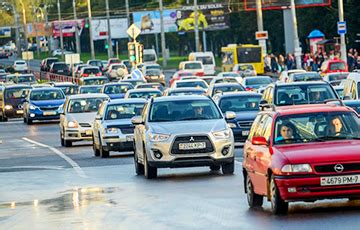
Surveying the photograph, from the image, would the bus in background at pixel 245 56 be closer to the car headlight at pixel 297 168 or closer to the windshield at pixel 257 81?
the windshield at pixel 257 81

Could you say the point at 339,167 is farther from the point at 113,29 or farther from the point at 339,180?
the point at 113,29

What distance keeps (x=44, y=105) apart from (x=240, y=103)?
21824 millimetres

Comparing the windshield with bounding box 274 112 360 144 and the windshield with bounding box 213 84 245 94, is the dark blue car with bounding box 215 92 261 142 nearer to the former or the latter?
the windshield with bounding box 213 84 245 94

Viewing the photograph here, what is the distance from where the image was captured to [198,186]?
22547 millimetres

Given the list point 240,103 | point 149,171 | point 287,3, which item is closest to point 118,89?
point 240,103

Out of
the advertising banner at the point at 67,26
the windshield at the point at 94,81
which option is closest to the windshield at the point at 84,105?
the windshield at the point at 94,81

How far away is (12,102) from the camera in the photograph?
212ft

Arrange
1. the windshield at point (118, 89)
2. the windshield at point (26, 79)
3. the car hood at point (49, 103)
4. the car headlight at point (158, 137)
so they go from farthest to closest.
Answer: the windshield at point (26, 79) < the windshield at point (118, 89) < the car hood at point (49, 103) < the car headlight at point (158, 137)

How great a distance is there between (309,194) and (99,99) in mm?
27529

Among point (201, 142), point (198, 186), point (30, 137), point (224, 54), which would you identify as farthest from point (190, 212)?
point (224, 54)

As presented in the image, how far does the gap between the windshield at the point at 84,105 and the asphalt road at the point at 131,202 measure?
927 cm

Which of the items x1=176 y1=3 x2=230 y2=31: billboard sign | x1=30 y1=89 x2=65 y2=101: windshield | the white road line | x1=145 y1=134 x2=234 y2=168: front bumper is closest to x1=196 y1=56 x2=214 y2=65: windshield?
x1=176 y1=3 x2=230 y2=31: billboard sign

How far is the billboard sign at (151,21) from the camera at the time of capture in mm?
144000

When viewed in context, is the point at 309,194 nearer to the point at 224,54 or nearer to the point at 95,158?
the point at 95,158
